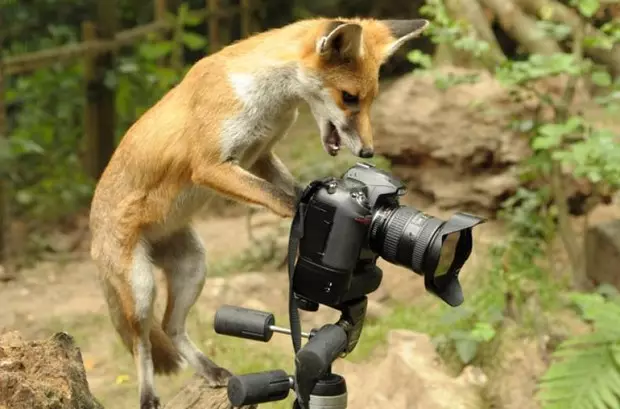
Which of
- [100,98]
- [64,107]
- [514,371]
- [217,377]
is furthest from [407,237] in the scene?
[64,107]

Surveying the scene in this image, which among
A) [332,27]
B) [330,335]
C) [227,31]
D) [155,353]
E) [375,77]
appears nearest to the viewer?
[330,335]

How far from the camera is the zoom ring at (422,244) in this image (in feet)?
8.60

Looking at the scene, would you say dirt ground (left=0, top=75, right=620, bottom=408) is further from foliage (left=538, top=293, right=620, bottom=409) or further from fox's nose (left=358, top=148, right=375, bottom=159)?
fox's nose (left=358, top=148, right=375, bottom=159)

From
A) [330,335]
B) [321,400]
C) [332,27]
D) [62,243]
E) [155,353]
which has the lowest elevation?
[62,243]

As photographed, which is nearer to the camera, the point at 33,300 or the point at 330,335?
the point at 330,335

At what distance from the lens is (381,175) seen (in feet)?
9.25

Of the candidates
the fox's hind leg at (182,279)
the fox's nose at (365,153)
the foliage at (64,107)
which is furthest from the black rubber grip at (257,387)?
the foliage at (64,107)

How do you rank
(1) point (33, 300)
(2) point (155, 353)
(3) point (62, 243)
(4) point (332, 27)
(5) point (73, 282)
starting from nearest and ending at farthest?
(4) point (332, 27)
(2) point (155, 353)
(1) point (33, 300)
(5) point (73, 282)
(3) point (62, 243)

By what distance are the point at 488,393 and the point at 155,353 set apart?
1.87m

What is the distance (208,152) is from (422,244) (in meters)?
1.28

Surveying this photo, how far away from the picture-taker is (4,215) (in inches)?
279

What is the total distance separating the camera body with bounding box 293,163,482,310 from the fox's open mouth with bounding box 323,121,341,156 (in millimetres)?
738

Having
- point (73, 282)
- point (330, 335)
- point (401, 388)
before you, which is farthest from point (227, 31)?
point (330, 335)

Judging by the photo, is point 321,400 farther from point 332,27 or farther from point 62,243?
point 62,243
